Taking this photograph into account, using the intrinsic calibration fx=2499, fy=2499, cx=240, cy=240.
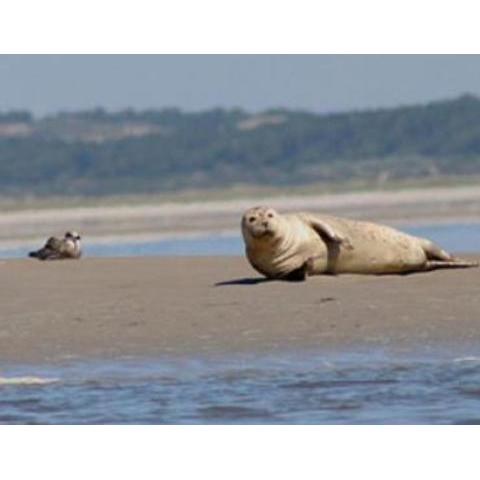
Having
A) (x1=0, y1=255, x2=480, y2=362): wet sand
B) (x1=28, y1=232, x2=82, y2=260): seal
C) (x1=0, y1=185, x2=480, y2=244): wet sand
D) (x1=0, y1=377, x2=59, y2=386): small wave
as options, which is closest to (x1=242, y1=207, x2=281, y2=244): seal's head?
(x1=0, y1=255, x2=480, y2=362): wet sand

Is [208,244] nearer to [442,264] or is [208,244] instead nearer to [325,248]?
[442,264]

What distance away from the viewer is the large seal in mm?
14586

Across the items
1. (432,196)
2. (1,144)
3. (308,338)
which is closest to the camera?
(308,338)

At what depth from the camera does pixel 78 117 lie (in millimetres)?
85625

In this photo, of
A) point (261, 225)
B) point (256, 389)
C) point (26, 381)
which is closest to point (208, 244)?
point (261, 225)

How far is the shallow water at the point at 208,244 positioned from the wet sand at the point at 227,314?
5704mm

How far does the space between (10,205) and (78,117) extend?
3743cm


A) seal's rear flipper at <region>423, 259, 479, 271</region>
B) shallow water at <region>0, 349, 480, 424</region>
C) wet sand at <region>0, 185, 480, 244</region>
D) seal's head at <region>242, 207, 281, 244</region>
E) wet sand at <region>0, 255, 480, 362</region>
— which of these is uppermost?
wet sand at <region>0, 185, 480, 244</region>

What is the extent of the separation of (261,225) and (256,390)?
3.21 m

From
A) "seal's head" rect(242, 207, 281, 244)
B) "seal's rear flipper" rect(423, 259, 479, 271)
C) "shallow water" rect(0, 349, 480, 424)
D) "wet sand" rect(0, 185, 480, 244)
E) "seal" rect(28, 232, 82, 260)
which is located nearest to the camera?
"shallow water" rect(0, 349, 480, 424)

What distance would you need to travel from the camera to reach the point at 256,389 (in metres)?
11.4

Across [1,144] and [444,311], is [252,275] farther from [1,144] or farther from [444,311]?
[1,144]

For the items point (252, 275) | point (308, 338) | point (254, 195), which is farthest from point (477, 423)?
point (254, 195)

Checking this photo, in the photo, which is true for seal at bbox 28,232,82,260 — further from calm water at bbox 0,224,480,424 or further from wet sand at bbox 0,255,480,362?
calm water at bbox 0,224,480,424
